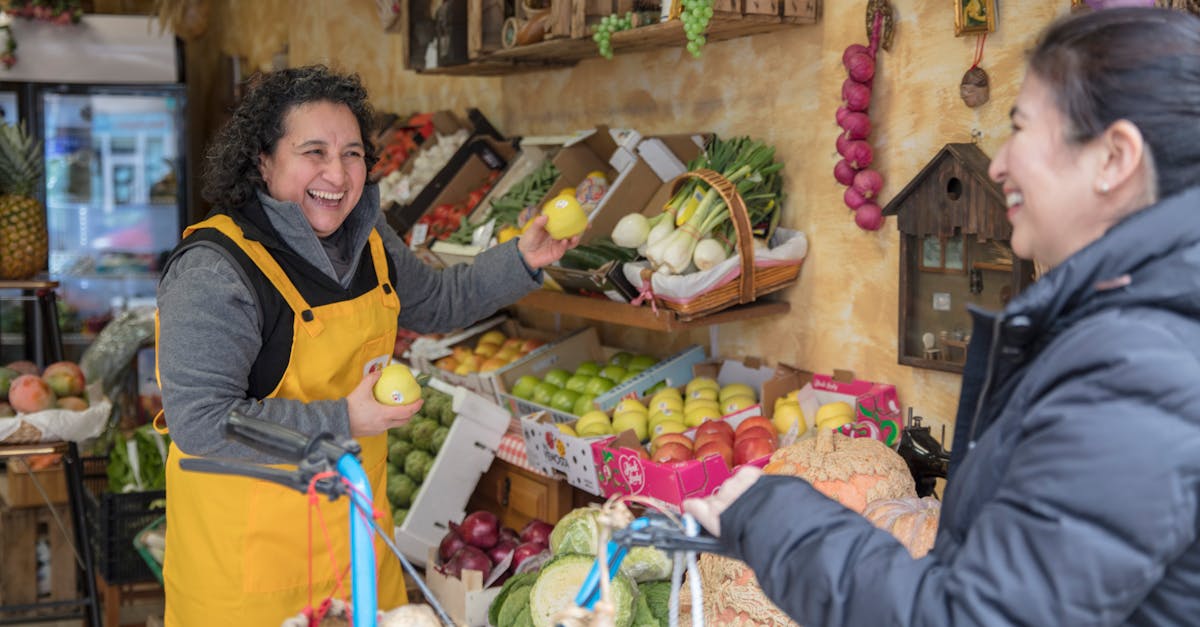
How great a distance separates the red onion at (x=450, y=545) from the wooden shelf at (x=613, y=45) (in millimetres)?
1622

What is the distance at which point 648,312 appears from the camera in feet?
11.0

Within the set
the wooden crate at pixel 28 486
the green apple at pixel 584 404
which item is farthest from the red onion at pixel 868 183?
the wooden crate at pixel 28 486

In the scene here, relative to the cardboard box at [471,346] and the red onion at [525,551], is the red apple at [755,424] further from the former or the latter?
the cardboard box at [471,346]

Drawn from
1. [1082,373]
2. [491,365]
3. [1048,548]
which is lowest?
[491,365]

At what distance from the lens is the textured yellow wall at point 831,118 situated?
9.77 ft

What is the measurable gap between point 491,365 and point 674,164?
1.16 metres

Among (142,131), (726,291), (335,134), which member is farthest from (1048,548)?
(142,131)

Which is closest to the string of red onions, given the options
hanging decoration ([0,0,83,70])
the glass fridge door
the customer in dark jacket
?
the customer in dark jacket

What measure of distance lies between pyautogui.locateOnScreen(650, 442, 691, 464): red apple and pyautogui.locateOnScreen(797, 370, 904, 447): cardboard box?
0.38 m

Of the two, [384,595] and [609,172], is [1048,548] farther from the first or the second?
[609,172]

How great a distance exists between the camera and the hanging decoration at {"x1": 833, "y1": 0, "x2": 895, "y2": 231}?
310 cm

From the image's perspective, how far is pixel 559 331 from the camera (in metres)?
4.77

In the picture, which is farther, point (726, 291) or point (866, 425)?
point (726, 291)

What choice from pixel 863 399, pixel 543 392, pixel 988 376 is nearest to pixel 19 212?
pixel 543 392
